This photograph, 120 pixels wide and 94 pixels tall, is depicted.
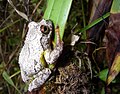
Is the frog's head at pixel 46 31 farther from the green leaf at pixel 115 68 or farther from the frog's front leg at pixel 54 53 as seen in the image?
the green leaf at pixel 115 68

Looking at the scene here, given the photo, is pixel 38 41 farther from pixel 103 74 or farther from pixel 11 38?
pixel 11 38

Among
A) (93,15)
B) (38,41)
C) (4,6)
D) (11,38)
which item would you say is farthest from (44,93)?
(4,6)

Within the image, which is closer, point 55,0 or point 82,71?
point 55,0

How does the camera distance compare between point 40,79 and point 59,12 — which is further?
point 40,79

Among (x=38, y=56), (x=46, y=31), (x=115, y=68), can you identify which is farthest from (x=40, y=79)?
(x=115, y=68)

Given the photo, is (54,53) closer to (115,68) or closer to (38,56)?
(38,56)

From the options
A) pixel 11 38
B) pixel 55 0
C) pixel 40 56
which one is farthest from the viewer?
pixel 11 38

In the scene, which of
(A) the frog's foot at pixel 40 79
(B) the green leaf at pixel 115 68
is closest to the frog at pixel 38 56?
(A) the frog's foot at pixel 40 79
